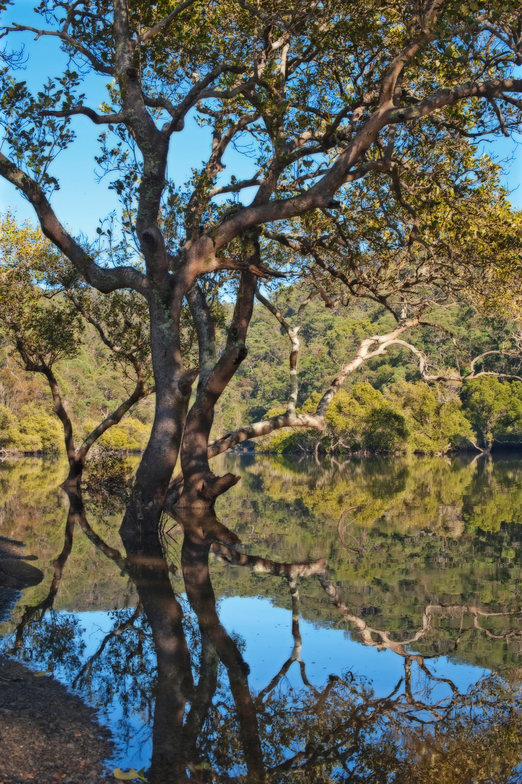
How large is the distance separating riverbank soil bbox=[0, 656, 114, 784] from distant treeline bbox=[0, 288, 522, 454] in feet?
129

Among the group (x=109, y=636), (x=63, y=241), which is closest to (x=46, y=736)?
(x=109, y=636)

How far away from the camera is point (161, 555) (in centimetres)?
930

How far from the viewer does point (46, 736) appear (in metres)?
3.47

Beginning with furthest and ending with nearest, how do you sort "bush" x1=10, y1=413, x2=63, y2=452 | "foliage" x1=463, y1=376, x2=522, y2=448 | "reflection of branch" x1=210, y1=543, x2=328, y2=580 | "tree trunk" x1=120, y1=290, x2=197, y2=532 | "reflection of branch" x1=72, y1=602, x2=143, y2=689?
1. "foliage" x1=463, y1=376, x2=522, y2=448
2. "bush" x1=10, y1=413, x2=63, y2=452
3. "tree trunk" x1=120, y1=290, x2=197, y2=532
4. "reflection of branch" x1=210, y1=543, x2=328, y2=580
5. "reflection of branch" x1=72, y1=602, x2=143, y2=689

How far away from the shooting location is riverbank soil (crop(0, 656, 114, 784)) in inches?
122

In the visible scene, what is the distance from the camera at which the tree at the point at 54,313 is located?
16.8 m

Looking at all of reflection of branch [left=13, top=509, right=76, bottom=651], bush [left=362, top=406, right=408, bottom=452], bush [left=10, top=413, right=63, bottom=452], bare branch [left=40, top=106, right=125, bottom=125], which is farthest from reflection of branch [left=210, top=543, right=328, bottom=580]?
bush [left=362, top=406, right=408, bottom=452]

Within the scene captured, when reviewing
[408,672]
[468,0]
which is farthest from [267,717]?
[468,0]

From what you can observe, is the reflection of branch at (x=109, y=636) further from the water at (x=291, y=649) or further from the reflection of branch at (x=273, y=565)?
the reflection of branch at (x=273, y=565)

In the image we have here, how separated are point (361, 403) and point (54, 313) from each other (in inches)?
1545

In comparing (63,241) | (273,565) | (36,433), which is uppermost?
(36,433)

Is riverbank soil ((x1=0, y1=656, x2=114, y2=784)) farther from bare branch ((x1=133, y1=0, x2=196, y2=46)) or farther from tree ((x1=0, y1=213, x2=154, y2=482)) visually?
tree ((x1=0, y1=213, x2=154, y2=482))

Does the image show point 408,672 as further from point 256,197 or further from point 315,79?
point 315,79

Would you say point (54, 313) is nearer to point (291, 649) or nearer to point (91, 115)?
point (91, 115)
